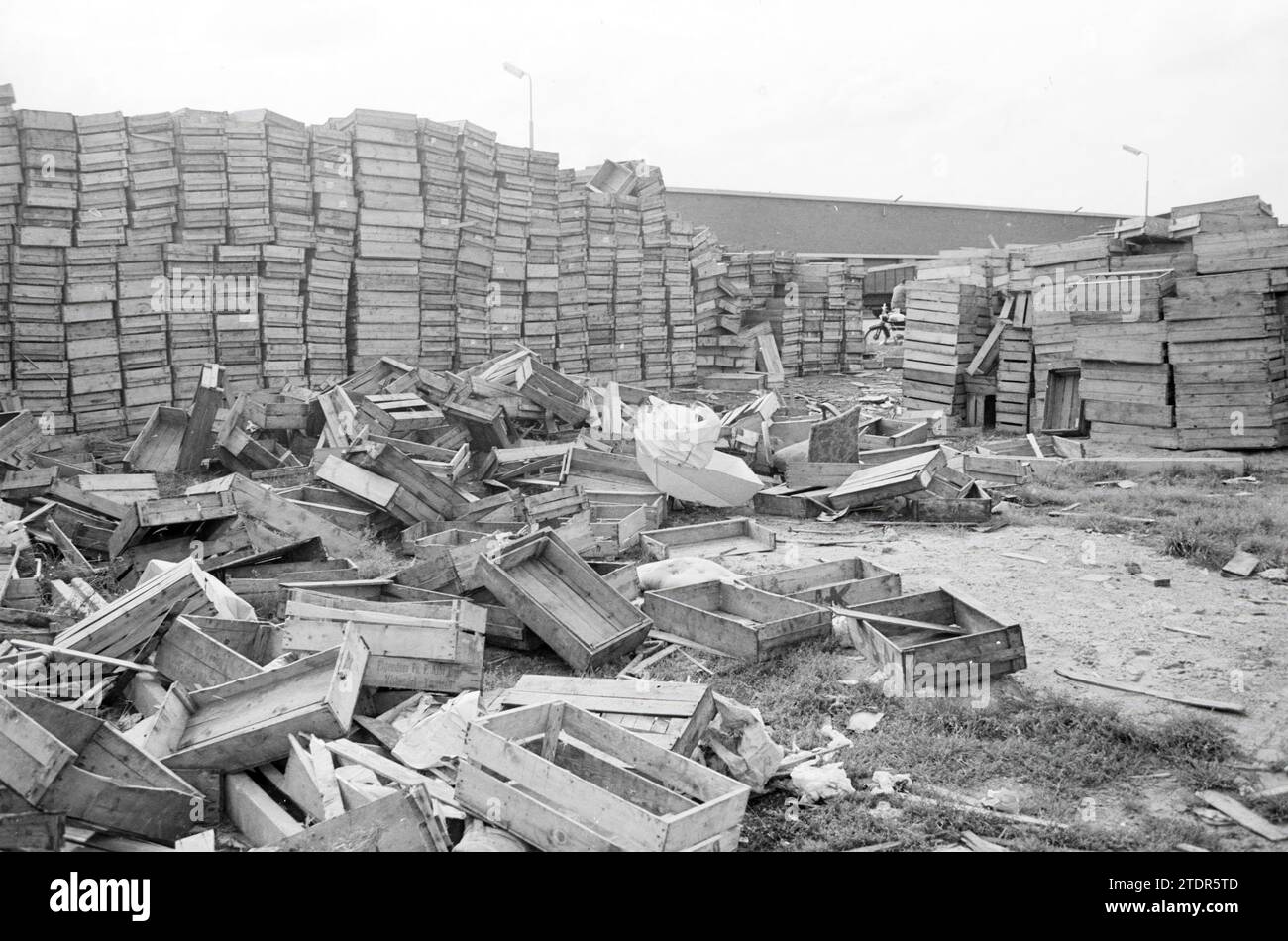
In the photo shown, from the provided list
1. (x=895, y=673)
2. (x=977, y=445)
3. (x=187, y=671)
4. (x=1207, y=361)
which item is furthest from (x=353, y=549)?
(x=1207, y=361)

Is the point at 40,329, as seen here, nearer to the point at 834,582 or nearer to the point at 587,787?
the point at 834,582

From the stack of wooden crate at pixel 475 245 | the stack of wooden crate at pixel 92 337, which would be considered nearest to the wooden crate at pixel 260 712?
the stack of wooden crate at pixel 92 337

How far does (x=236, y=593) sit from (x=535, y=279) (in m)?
11.4

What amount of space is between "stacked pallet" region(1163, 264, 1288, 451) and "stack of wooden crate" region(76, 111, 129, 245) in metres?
13.9

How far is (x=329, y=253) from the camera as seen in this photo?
49.6ft

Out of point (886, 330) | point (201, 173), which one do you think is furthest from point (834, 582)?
point (886, 330)

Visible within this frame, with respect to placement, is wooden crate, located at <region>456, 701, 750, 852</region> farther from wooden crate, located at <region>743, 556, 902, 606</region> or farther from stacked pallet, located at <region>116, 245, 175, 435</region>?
stacked pallet, located at <region>116, 245, 175, 435</region>

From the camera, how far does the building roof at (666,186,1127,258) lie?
1346 inches

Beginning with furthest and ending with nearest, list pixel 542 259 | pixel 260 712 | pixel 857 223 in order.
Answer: pixel 857 223 < pixel 542 259 < pixel 260 712

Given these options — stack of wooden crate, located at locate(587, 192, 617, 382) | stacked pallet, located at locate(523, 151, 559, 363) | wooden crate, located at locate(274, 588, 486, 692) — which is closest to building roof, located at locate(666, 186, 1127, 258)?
stack of wooden crate, located at locate(587, 192, 617, 382)

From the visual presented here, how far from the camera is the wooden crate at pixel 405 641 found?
5.82m

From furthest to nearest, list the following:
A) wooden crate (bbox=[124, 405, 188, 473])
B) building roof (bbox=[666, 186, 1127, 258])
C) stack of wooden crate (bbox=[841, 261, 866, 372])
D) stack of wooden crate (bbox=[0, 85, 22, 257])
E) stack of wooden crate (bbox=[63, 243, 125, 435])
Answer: building roof (bbox=[666, 186, 1127, 258]), stack of wooden crate (bbox=[841, 261, 866, 372]), stack of wooden crate (bbox=[63, 243, 125, 435]), stack of wooden crate (bbox=[0, 85, 22, 257]), wooden crate (bbox=[124, 405, 188, 473])

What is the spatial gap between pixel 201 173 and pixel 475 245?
4.23 m
